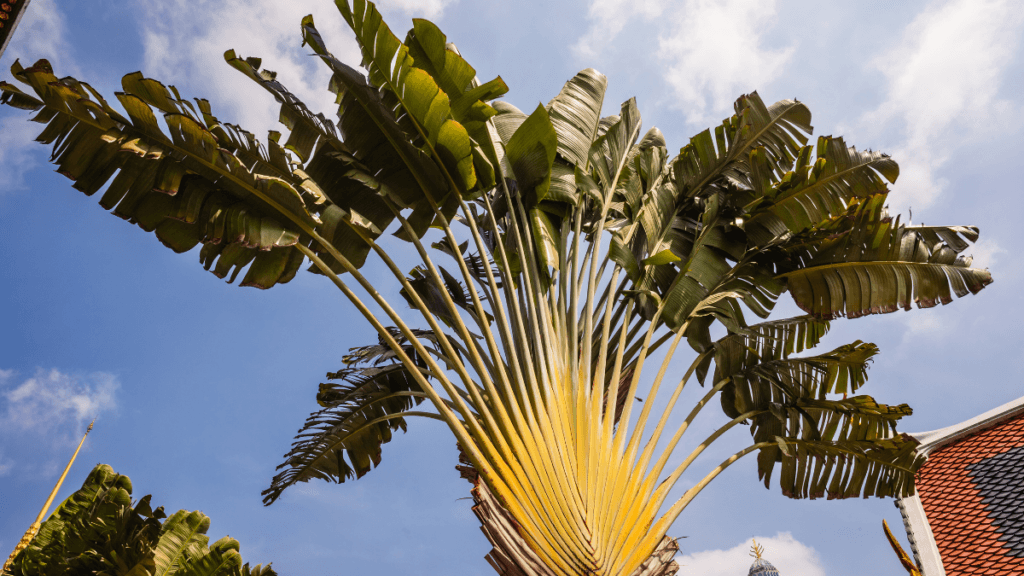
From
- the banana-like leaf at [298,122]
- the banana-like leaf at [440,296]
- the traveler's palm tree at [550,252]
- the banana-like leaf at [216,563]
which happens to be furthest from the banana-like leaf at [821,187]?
the banana-like leaf at [216,563]

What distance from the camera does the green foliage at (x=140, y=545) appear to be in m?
3.91

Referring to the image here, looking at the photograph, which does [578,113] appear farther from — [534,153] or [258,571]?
[258,571]

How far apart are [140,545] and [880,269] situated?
5529 mm

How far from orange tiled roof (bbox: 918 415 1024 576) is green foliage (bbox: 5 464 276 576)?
664 centimetres

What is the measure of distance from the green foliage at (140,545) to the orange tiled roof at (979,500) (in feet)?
21.8

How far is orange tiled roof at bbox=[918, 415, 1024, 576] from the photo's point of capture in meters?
5.98

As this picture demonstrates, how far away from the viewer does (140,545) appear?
3844 mm

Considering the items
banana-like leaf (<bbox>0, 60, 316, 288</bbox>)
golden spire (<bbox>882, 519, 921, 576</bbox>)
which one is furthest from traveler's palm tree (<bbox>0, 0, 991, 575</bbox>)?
golden spire (<bbox>882, 519, 921, 576</bbox>)

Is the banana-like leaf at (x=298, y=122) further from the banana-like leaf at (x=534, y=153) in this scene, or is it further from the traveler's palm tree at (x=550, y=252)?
the banana-like leaf at (x=534, y=153)

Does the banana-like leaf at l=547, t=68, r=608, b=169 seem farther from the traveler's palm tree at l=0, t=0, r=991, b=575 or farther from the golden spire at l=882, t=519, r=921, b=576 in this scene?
the golden spire at l=882, t=519, r=921, b=576

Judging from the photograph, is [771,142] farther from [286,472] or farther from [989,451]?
[286,472]

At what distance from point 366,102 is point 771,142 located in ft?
11.4

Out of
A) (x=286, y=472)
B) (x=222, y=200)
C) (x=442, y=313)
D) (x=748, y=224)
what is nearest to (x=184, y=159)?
(x=222, y=200)

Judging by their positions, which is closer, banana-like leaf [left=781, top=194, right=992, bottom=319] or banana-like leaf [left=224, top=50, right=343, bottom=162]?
banana-like leaf [left=224, top=50, right=343, bottom=162]
